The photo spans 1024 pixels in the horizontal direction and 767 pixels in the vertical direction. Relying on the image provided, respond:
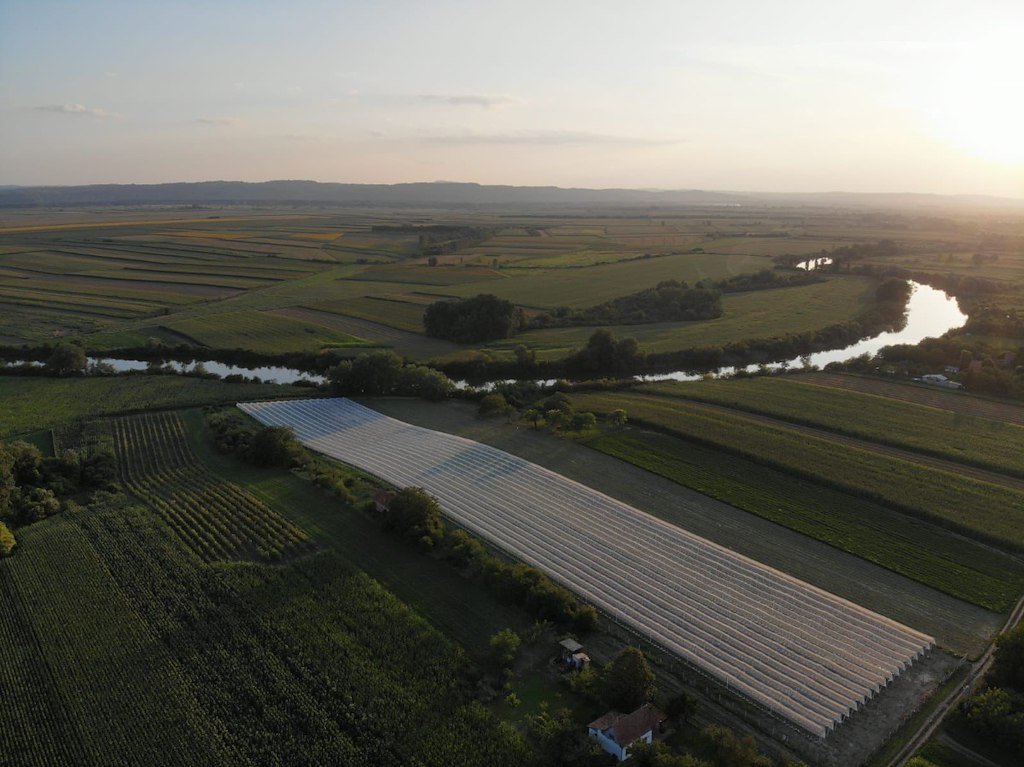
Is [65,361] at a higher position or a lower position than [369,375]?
lower

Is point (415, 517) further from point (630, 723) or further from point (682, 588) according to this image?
point (630, 723)

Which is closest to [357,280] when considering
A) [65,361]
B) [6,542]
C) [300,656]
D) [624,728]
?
[65,361]

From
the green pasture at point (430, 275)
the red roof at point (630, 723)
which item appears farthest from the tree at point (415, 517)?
the green pasture at point (430, 275)

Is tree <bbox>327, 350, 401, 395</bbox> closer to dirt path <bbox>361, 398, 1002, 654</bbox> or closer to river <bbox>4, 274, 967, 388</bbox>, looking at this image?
dirt path <bbox>361, 398, 1002, 654</bbox>

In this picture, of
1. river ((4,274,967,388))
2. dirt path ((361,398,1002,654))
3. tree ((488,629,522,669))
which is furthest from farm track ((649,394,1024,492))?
tree ((488,629,522,669))

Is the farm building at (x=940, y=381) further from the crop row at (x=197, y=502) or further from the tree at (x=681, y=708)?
the crop row at (x=197, y=502)
